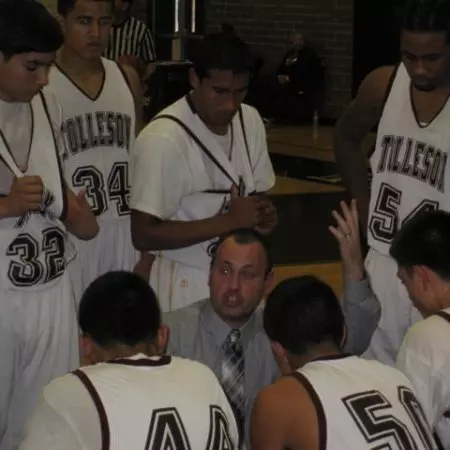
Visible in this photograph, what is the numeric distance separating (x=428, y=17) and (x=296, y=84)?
1130 cm

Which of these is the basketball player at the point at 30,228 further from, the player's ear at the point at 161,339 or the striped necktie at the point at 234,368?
the player's ear at the point at 161,339

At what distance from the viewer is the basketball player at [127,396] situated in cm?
256

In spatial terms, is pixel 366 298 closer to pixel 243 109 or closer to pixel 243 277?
pixel 243 277

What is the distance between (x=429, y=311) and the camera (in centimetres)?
322

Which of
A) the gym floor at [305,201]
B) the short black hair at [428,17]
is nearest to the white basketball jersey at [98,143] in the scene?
the short black hair at [428,17]

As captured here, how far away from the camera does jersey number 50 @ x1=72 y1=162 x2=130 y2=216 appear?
4480mm

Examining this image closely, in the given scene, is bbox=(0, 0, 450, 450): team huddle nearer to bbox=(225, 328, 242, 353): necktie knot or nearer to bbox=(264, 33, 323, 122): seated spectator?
bbox=(225, 328, 242, 353): necktie knot

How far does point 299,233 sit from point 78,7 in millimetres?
4730

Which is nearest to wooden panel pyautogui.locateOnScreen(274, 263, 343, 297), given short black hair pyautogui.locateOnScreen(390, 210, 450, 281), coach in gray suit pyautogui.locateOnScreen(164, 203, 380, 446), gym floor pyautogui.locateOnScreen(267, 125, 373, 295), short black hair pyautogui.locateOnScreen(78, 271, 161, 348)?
gym floor pyautogui.locateOnScreen(267, 125, 373, 295)

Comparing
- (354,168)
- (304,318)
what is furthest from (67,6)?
(304,318)

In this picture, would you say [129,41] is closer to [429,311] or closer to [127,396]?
[429,311]

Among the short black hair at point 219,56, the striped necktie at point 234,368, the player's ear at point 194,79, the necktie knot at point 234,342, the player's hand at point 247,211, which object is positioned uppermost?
the short black hair at point 219,56

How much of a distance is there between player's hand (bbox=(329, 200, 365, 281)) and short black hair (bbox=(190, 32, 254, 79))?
30.7 inches

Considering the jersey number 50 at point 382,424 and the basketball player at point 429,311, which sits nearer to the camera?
the jersey number 50 at point 382,424
